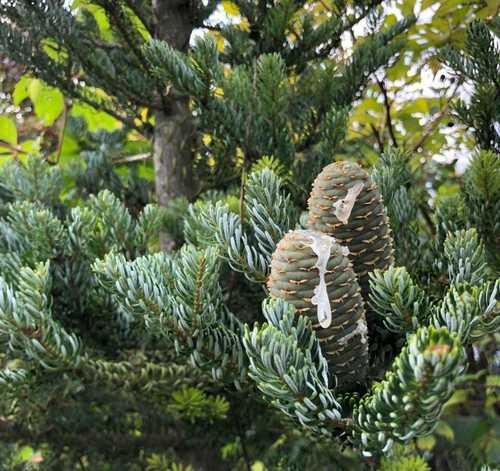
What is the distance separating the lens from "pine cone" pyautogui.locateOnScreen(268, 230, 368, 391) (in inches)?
20.1

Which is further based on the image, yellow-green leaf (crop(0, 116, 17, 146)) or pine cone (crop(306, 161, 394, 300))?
yellow-green leaf (crop(0, 116, 17, 146))

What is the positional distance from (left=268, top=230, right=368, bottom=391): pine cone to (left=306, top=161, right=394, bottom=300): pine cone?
0.21 ft

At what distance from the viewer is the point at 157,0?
4.10 feet

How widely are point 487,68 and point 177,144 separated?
0.67 m

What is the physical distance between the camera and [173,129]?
1.27 metres

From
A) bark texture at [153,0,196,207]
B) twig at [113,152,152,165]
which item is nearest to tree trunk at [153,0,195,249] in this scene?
bark texture at [153,0,196,207]

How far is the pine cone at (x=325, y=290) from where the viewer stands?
0.51 meters

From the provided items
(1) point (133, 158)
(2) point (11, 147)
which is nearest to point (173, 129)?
(1) point (133, 158)

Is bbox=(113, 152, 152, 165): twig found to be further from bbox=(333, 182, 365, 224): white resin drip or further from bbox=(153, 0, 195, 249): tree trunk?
bbox=(333, 182, 365, 224): white resin drip

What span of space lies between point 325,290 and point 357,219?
0.12 metres

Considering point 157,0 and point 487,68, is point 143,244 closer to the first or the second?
point 487,68

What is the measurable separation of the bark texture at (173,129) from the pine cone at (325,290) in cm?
76

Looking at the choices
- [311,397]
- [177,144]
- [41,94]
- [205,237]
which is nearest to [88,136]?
[41,94]

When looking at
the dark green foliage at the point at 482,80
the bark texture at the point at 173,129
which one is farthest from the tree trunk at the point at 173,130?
the dark green foliage at the point at 482,80
